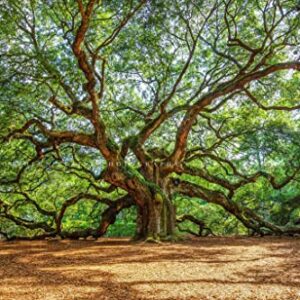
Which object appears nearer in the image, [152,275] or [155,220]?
[152,275]

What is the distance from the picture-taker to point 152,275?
5336 mm

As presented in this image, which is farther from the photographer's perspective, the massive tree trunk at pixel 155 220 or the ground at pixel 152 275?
the massive tree trunk at pixel 155 220

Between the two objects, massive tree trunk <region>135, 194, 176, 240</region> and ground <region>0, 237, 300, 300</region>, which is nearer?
ground <region>0, 237, 300, 300</region>

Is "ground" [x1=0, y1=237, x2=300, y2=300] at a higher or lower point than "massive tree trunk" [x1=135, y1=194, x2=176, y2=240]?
lower

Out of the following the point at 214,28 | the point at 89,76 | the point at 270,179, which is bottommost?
the point at 270,179

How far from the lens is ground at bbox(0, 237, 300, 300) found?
4.26 metres

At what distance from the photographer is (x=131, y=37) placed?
1051cm

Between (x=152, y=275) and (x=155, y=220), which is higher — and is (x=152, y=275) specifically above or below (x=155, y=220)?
below

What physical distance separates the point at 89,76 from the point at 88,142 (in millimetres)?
2124

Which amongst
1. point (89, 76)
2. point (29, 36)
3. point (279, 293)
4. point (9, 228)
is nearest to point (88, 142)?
point (89, 76)

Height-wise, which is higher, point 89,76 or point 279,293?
point 89,76

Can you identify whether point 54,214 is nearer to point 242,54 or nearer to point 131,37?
point 131,37

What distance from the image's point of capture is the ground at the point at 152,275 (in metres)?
4.26

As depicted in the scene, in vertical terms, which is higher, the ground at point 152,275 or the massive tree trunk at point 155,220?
the massive tree trunk at point 155,220
